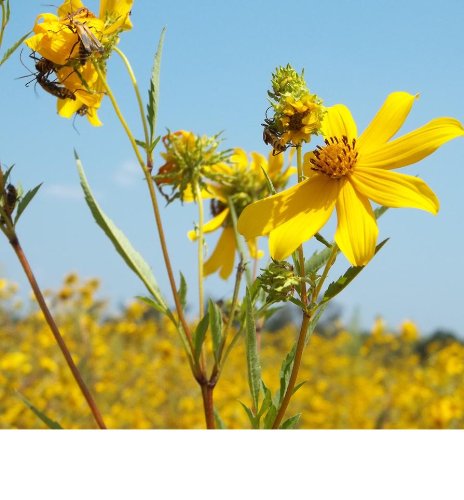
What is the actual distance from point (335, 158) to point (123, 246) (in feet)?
0.54

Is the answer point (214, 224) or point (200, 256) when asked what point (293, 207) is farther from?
point (214, 224)

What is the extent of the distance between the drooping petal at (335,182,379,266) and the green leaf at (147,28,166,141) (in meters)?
0.15

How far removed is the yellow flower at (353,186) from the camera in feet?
1.30

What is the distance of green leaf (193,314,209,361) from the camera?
0.47 m

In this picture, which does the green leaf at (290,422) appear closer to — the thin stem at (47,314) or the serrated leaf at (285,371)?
the serrated leaf at (285,371)

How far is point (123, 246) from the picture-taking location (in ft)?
1.61

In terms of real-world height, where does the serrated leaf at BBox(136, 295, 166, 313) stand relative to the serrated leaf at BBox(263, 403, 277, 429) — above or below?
above

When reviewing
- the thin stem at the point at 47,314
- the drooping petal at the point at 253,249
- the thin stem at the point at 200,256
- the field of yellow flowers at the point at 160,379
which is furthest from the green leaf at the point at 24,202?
the field of yellow flowers at the point at 160,379

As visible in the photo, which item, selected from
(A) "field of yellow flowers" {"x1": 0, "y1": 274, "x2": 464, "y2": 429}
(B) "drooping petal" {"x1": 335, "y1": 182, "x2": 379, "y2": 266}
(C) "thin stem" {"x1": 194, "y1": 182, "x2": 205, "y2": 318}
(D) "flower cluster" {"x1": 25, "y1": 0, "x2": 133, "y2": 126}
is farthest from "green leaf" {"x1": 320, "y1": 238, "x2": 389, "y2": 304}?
(A) "field of yellow flowers" {"x1": 0, "y1": 274, "x2": 464, "y2": 429}

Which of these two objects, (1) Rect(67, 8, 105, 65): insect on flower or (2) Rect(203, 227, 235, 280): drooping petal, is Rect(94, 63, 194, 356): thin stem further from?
(2) Rect(203, 227, 235, 280): drooping petal

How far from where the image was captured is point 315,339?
435cm

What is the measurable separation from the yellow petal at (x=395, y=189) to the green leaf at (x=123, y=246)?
16 centimetres
